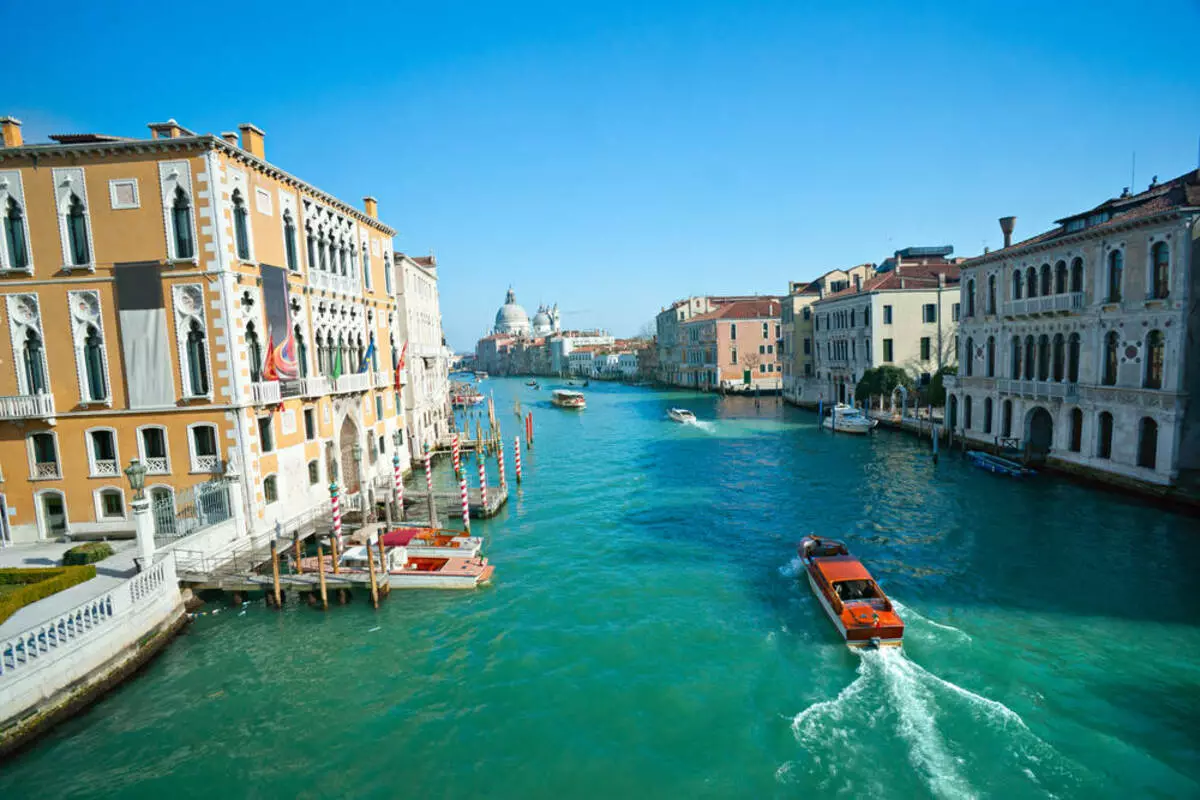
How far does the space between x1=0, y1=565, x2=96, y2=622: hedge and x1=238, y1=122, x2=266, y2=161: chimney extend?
11.3m

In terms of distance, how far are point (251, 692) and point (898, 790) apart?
34.4 feet

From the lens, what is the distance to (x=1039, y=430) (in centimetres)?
2608

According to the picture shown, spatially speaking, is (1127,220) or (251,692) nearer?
(251,692)

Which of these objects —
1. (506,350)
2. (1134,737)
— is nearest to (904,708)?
(1134,737)

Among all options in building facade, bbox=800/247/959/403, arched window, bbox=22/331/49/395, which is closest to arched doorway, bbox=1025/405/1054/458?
building facade, bbox=800/247/959/403

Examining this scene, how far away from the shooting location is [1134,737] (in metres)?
9.20

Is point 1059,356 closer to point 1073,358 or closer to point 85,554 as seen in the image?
point 1073,358

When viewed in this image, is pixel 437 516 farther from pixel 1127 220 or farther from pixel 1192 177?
pixel 1192 177

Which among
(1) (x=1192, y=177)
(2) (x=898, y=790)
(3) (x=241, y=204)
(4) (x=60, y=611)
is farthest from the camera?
(1) (x=1192, y=177)

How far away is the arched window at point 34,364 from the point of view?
616 inches

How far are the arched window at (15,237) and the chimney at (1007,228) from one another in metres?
34.1

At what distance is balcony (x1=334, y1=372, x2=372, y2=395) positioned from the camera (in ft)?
68.2

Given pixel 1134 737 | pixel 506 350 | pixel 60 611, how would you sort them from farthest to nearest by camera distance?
pixel 506 350, pixel 60 611, pixel 1134 737

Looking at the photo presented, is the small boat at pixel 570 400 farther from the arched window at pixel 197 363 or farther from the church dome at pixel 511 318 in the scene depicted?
the church dome at pixel 511 318
